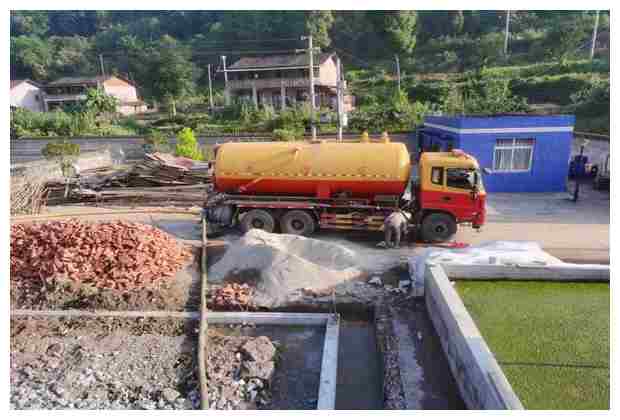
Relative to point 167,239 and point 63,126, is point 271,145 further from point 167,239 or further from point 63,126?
point 63,126

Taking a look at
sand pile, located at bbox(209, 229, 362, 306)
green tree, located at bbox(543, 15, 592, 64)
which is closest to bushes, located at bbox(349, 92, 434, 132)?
sand pile, located at bbox(209, 229, 362, 306)

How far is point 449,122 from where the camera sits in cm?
1819

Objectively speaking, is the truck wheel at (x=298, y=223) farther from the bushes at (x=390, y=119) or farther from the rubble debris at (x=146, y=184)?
the bushes at (x=390, y=119)

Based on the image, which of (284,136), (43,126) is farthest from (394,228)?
(43,126)

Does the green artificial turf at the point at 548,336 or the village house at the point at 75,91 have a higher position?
the village house at the point at 75,91

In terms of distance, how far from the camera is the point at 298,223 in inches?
469

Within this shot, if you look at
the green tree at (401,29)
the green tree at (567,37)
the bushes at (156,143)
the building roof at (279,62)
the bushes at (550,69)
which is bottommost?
the bushes at (156,143)

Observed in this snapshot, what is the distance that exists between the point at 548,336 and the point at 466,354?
148 centimetres

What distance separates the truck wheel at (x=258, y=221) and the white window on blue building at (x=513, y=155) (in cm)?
1015

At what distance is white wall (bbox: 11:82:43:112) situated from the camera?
1848 inches

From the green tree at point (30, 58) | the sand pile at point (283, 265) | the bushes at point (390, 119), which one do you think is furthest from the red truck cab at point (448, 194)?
the green tree at point (30, 58)

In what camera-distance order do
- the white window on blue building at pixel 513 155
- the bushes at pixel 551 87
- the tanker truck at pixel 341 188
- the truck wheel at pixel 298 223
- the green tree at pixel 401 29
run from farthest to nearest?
1. the green tree at pixel 401 29
2. the bushes at pixel 551 87
3. the white window on blue building at pixel 513 155
4. the truck wheel at pixel 298 223
5. the tanker truck at pixel 341 188

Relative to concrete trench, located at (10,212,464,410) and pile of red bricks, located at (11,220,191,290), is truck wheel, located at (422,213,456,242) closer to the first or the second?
concrete trench, located at (10,212,464,410)

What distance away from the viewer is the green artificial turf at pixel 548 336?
15.7 feet
